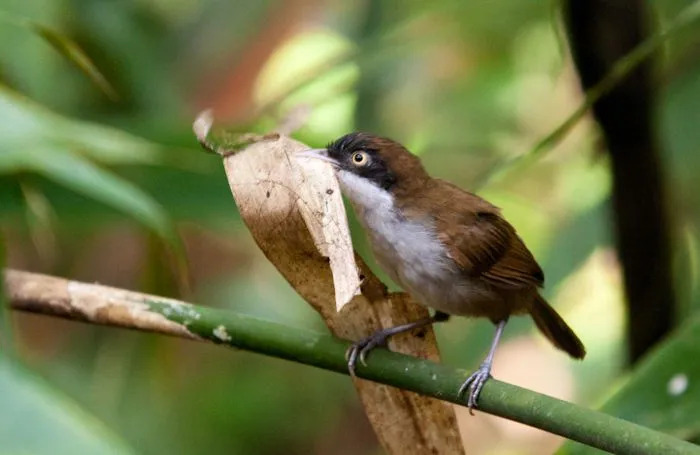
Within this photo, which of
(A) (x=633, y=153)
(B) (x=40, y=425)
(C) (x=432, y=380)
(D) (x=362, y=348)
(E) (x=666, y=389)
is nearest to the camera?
(B) (x=40, y=425)

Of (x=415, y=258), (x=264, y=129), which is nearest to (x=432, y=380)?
(x=415, y=258)

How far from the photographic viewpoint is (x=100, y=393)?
269 centimetres

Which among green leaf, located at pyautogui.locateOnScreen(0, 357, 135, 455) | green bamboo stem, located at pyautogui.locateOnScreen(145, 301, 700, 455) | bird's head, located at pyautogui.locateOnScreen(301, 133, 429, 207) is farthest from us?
bird's head, located at pyautogui.locateOnScreen(301, 133, 429, 207)

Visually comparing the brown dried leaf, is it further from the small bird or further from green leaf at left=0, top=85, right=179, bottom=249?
the small bird

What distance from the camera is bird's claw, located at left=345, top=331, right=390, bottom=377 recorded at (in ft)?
3.93

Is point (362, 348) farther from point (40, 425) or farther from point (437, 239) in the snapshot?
point (437, 239)

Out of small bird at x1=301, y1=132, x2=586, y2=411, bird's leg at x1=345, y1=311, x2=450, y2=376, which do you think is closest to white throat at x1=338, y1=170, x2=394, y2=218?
small bird at x1=301, y1=132, x2=586, y2=411

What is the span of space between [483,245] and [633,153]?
37cm

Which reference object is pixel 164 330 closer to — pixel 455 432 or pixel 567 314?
pixel 455 432

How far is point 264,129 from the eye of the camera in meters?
2.19

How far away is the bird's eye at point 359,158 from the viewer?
2020mm

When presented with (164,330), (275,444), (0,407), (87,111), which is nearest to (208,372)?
(275,444)

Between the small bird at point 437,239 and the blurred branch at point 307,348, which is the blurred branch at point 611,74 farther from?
the blurred branch at point 307,348

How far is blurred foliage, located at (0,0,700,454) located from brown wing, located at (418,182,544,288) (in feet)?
0.32
